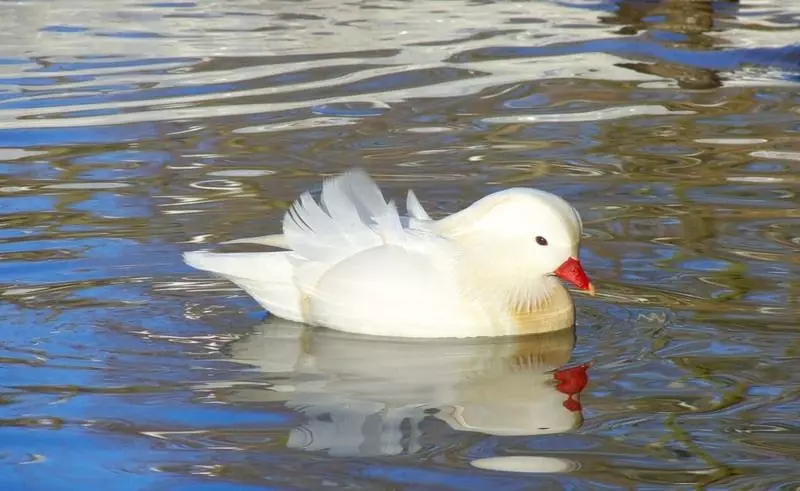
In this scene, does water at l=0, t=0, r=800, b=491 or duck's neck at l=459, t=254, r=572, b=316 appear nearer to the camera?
water at l=0, t=0, r=800, b=491

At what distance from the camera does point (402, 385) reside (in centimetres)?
568

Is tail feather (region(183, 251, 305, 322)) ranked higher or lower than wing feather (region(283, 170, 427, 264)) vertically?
lower

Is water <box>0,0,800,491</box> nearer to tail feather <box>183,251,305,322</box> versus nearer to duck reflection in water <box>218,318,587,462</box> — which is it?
duck reflection in water <box>218,318,587,462</box>

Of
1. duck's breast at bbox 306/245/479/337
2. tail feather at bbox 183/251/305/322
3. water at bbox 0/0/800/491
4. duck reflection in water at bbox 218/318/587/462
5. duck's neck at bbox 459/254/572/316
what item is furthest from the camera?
tail feather at bbox 183/251/305/322

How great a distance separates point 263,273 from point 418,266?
2.04 feet

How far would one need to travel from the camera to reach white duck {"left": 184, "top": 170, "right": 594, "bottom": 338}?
6.11 m

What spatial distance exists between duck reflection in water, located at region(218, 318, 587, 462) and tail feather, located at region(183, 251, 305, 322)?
4.7 inches

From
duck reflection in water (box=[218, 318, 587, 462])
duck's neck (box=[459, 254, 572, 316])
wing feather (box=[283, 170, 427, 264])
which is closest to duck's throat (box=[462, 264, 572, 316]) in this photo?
duck's neck (box=[459, 254, 572, 316])

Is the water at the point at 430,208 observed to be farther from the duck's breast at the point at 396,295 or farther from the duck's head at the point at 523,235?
the duck's head at the point at 523,235

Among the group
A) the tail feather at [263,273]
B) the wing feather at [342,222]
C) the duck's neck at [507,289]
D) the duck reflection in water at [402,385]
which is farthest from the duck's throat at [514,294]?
the tail feather at [263,273]

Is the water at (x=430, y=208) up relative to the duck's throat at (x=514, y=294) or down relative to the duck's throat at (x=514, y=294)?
down

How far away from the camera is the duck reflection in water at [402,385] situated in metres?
5.23

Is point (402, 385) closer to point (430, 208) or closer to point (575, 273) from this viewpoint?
point (575, 273)

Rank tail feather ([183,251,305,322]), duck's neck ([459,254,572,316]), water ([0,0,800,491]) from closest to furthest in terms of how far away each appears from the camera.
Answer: water ([0,0,800,491]) → duck's neck ([459,254,572,316]) → tail feather ([183,251,305,322])
